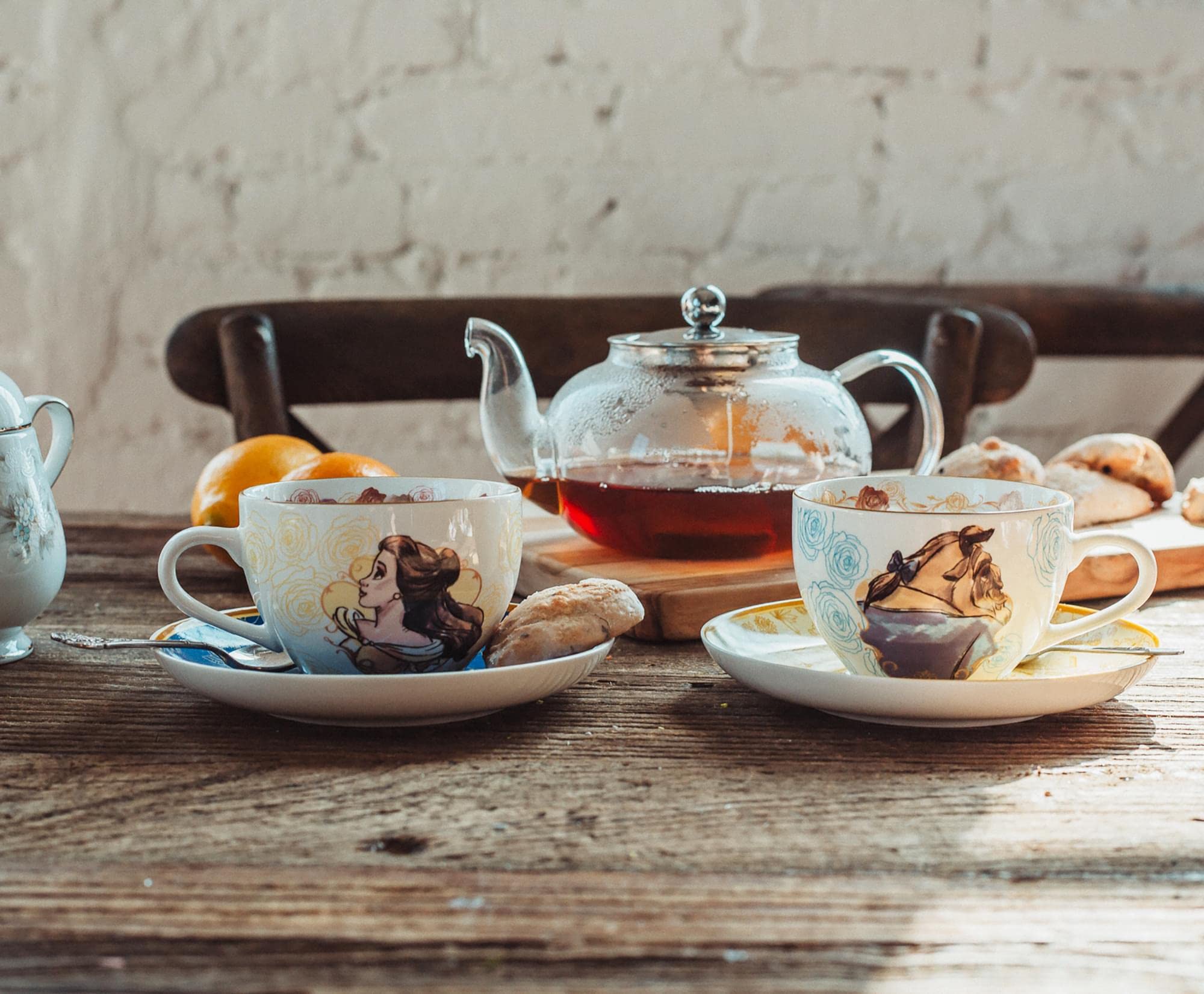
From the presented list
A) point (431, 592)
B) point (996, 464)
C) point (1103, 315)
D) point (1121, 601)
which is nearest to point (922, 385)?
point (996, 464)

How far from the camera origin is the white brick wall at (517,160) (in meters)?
1.59

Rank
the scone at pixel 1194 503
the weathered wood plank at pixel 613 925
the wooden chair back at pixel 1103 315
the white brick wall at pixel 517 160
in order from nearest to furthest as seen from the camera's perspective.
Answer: the weathered wood plank at pixel 613 925, the scone at pixel 1194 503, the wooden chair back at pixel 1103 315, the white brick wall at pixel 517 160

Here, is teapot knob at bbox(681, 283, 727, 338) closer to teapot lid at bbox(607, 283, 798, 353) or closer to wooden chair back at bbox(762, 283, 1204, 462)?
teapot lid at bbox(607, 283, 798, 353)

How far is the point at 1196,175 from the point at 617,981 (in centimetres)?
174

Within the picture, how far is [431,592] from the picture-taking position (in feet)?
1.55

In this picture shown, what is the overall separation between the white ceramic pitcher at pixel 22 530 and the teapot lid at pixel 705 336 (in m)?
0.36

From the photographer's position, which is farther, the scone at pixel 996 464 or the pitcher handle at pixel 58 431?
the scone at pixel 996 464

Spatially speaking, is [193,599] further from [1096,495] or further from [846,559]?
[1096,495]

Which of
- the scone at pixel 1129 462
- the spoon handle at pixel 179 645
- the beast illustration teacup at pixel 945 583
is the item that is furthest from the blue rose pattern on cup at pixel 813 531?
the scone at pixel 1129 462

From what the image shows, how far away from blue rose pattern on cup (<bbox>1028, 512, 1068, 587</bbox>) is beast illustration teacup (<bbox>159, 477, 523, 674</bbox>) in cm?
20

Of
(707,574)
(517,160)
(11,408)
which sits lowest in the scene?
(707,574)

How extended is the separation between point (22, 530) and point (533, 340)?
752 mm

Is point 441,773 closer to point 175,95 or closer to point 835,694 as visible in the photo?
point 835,694

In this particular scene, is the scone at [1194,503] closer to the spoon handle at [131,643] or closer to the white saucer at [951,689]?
the white saucer at [951,689]
